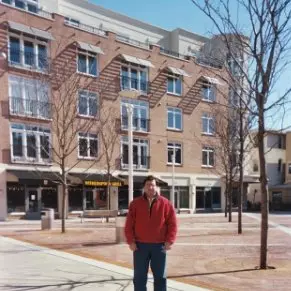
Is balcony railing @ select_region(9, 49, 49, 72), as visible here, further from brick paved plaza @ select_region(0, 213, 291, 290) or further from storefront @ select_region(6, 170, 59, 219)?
brick paved plaza @ select_region(0, 213, 291, 290)

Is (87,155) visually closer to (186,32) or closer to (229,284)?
(186,32)

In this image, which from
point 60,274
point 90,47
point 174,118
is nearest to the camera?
point 60,274

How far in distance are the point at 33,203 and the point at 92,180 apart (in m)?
4.48

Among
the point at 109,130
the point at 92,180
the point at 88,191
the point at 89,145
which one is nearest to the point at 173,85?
the point at 109,130

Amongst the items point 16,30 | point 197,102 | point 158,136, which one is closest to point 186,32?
point 197,102

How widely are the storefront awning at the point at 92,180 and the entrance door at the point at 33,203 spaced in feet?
8.83

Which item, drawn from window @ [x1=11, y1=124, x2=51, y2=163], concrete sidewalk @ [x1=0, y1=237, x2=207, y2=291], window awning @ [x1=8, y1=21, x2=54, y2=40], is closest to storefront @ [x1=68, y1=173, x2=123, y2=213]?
window @ [x1=11, y1=124, x2=51, y2=163]

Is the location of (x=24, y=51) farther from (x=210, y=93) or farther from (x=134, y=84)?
(x=210, y=93)

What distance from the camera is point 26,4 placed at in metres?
32.2

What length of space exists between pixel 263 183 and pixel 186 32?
38134 millimetres

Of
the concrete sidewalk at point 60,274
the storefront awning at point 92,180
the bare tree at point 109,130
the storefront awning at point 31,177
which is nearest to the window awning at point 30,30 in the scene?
the bare tree at point 109,130

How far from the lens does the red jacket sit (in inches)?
224

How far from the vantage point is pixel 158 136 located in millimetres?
37281

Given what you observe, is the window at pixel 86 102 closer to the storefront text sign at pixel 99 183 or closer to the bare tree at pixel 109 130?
the bare tree at pixel 109 130
